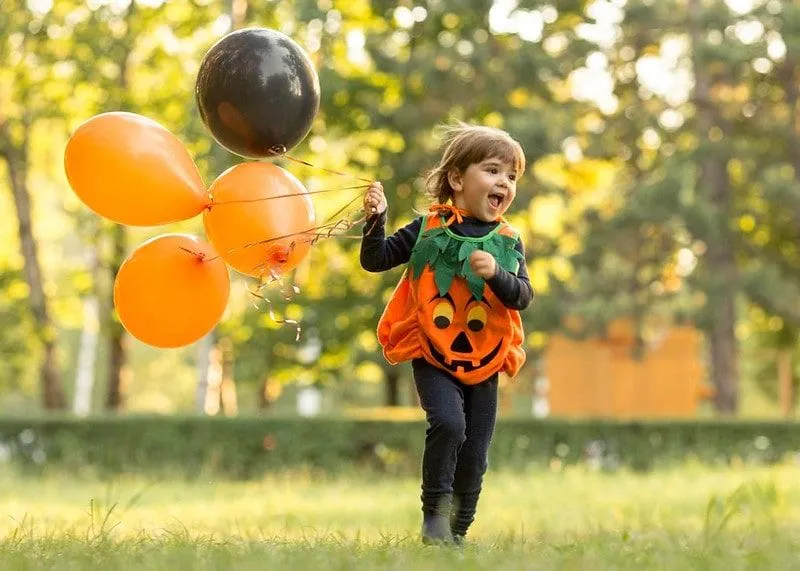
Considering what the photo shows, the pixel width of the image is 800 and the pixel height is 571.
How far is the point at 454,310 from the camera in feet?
14.9

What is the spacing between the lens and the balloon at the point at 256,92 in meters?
4.87

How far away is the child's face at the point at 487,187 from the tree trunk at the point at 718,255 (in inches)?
518

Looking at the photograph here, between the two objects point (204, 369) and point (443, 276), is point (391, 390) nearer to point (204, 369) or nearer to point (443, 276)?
point (204, 369)

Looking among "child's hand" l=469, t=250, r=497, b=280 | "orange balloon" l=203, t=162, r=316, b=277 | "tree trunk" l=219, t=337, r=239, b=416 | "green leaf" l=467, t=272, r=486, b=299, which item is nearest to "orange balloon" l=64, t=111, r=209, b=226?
"orange balloon" l=203, t=162, r=316, b=277

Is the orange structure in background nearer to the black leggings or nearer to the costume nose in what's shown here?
the black leggings

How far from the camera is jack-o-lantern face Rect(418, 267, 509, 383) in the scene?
14.8ft

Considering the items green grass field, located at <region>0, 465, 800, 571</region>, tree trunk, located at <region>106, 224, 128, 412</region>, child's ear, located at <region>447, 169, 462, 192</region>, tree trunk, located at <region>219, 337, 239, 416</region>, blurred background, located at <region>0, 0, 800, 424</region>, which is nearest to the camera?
green grass field, located at <region>0, 465, 800, 571</region>

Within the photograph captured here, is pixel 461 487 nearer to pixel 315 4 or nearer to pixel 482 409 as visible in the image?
pixel 482 409

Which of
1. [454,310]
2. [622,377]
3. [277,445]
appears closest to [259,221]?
[454,310]

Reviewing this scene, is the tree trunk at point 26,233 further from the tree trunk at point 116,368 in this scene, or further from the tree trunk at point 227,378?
the tree trunk at point 227,378

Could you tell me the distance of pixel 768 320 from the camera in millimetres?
20719

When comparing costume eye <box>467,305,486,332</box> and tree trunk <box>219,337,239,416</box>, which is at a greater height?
costume eye <box>467,305,486,332</box>

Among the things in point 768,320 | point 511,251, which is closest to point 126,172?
A: point 511,251

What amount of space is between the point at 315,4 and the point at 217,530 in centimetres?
899
